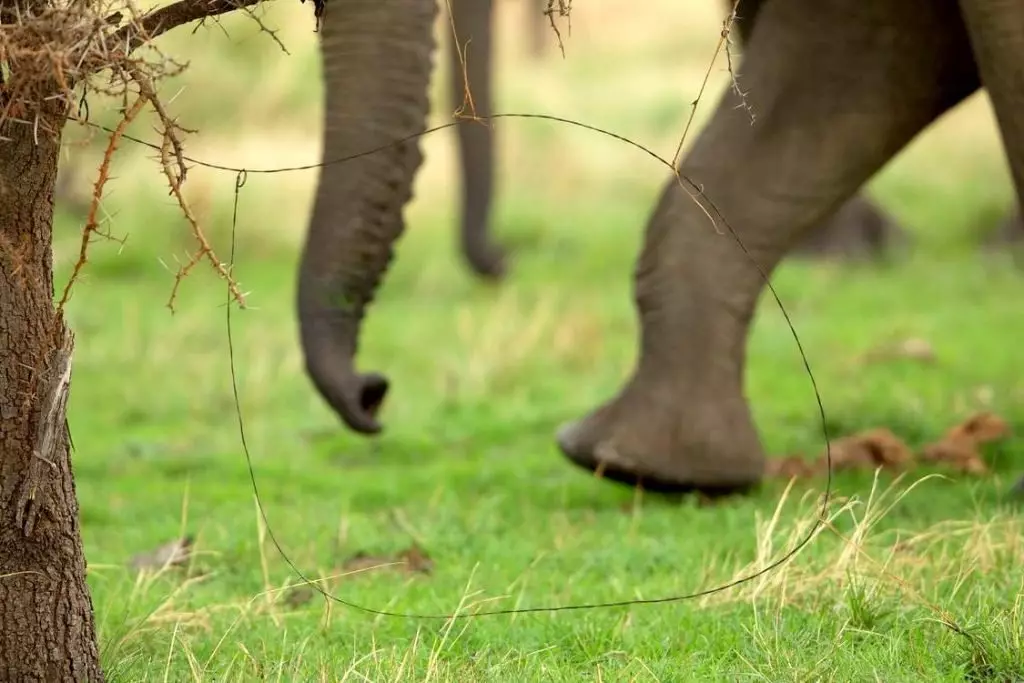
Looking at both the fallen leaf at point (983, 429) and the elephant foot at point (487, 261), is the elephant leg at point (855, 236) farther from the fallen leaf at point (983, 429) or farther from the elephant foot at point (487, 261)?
the fallen leaf at point (983, 429)

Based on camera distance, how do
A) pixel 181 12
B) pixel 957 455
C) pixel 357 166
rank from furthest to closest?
1. pixel 957 455
2. pixel 357 166
3. pixel 181 12

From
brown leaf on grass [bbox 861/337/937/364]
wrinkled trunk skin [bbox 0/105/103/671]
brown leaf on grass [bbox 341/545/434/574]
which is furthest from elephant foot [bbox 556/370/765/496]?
brown leaf on grass [bbox 861/337/937/364]

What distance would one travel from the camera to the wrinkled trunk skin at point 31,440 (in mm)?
3205

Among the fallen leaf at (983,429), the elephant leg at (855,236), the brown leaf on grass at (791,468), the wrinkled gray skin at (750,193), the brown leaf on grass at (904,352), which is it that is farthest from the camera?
the elephant leg at (855,236)

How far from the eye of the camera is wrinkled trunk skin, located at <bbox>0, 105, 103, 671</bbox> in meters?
3.21

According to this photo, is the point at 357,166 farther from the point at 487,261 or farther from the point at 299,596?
the point at 487,261

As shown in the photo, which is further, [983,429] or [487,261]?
[487,261]

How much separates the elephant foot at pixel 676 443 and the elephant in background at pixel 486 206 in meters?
1.53

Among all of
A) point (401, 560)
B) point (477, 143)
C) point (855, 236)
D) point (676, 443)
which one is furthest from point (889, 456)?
point (855, 236)

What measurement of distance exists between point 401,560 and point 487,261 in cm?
639

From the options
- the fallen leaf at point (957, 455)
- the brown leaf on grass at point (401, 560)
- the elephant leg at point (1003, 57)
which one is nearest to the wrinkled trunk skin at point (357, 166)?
the brown leaf on grass at point (401, 560)

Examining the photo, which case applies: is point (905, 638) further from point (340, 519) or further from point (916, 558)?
point (340, 519)

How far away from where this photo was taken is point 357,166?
455 cm

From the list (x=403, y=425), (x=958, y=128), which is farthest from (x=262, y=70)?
(x=403, y=425)
